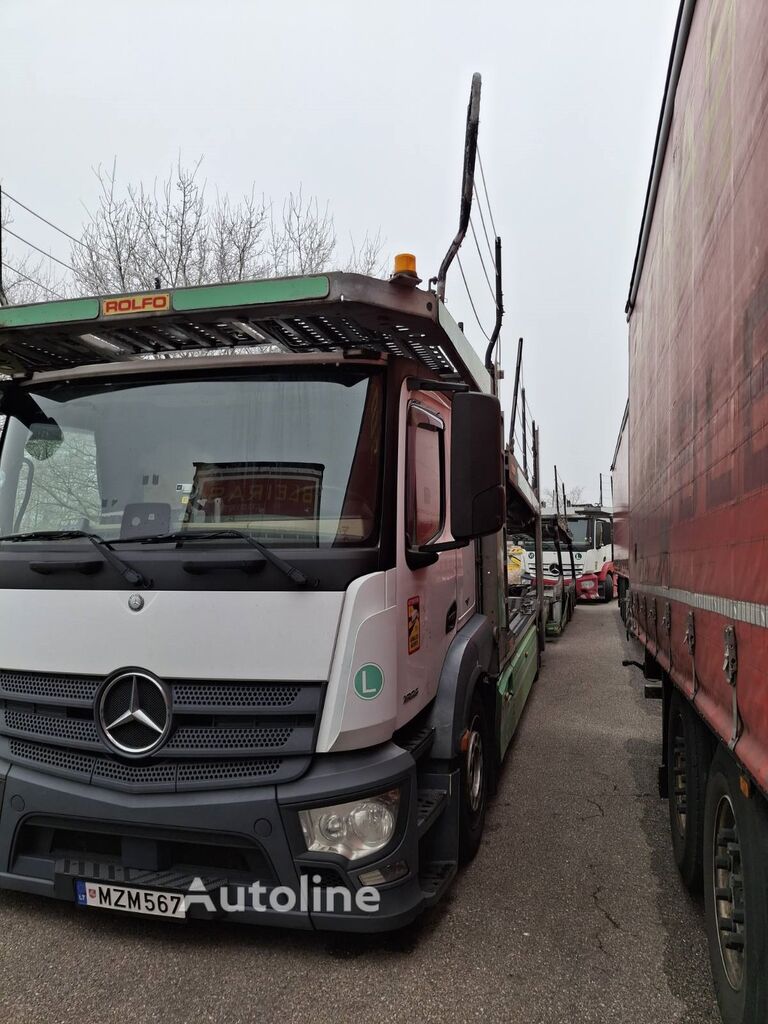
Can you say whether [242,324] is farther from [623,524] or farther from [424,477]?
[623,524]

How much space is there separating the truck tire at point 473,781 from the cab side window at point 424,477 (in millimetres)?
1077

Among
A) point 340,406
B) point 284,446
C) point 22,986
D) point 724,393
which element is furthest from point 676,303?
point 22,986

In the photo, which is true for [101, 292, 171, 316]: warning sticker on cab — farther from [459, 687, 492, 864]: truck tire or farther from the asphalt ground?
the asphalt ground

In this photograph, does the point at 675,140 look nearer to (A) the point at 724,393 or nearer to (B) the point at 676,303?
(B) the point at 676,303

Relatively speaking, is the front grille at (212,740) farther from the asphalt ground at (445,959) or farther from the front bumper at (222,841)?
the asphalt ground at (445,959)

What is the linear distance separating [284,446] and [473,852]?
2436 millimetres

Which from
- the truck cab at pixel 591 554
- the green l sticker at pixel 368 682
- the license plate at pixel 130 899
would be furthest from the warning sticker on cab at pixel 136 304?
the truck cab at pixel 591 554

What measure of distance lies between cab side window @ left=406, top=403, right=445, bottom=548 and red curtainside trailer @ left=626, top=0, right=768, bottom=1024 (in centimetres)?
116

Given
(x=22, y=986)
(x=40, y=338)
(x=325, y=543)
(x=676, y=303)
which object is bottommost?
(x=22, y=986)

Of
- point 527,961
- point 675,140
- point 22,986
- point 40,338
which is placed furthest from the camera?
point 675,140

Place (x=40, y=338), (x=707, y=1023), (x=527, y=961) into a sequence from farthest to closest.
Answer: (x=40, y=338), (x=527, y=961), (x=707, y=1023)

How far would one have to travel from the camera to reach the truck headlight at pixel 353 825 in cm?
288

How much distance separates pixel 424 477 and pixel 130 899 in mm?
2155

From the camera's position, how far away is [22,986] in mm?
2883
